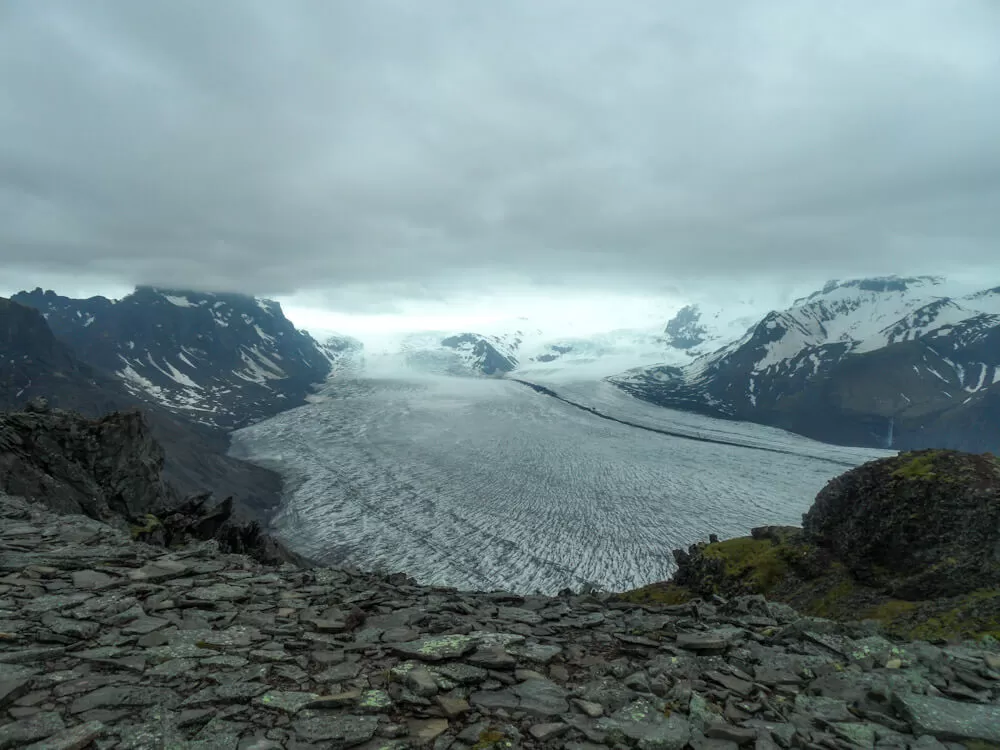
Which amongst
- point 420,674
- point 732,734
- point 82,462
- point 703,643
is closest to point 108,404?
point 82,462

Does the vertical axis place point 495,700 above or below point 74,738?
below

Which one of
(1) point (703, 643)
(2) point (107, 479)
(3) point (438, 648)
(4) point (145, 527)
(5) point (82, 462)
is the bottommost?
(2) point (107, 479)

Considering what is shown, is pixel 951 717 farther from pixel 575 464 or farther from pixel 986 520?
pixel 575 464

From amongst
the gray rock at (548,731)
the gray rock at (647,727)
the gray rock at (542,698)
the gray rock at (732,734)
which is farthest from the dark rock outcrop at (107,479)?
the gray rock at (732,734)

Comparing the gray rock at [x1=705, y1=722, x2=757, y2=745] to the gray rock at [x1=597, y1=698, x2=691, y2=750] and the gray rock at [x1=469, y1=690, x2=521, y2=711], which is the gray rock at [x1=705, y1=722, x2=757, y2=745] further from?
the gray rock at [x1=469, y1=690, x2=521, y2=711]

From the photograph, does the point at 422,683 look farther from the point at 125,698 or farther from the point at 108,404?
the point at 108,404
